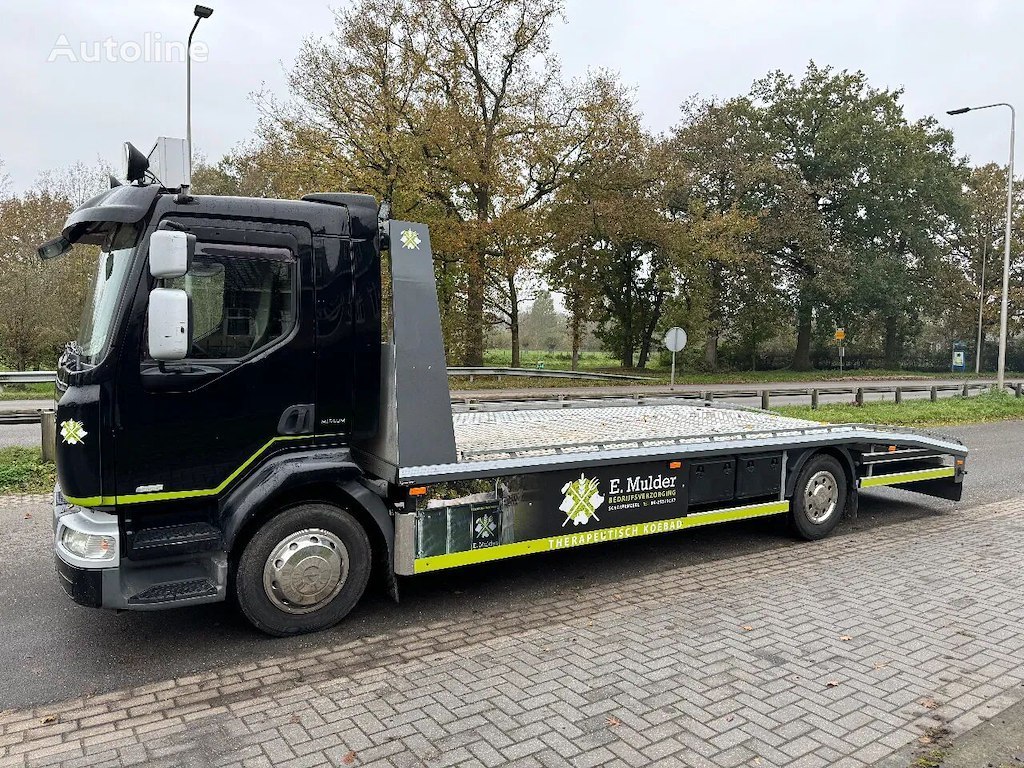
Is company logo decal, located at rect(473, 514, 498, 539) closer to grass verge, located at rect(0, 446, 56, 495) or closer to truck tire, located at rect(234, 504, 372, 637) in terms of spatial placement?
truck tire, located at rect(234, 504, 372, 637)

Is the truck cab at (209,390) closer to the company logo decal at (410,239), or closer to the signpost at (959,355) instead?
the company logo decal at (410,239)

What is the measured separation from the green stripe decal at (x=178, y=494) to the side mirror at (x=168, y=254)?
1.19m

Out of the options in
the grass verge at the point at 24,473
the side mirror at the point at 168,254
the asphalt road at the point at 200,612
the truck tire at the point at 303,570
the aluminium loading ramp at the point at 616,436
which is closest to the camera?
the side mirror at the point at 168,254

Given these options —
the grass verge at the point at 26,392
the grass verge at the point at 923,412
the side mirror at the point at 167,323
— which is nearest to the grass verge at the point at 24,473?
the side mirror at the point at 167,323

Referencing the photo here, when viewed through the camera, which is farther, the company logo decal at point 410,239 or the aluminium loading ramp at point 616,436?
the aluminium loading ramp at point 616,436

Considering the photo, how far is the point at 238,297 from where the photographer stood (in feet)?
14.8

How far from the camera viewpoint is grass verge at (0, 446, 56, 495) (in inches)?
358

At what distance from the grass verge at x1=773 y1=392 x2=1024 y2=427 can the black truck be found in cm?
1267

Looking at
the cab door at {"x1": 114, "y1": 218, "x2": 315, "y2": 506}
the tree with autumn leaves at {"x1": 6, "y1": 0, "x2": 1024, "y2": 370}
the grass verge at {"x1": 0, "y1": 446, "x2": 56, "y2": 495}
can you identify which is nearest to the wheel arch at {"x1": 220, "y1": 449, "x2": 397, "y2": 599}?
the cab door at {"x1": 114, "y1": 218, "x2": 315, "y2": 506}

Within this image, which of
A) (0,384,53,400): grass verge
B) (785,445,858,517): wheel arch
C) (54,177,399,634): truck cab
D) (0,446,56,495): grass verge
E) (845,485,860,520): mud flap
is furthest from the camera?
(0,384,53,400): grass verge

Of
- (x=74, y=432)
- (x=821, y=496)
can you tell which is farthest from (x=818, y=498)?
(x=74, y=432)

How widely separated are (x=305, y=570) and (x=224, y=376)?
1330 mm

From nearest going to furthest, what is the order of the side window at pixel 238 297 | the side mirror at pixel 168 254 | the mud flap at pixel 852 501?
the side mirror at pixel 168 254, the side window at pixel 238 297, the mud flap at pixel 852 501

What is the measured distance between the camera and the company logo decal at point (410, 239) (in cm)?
512
